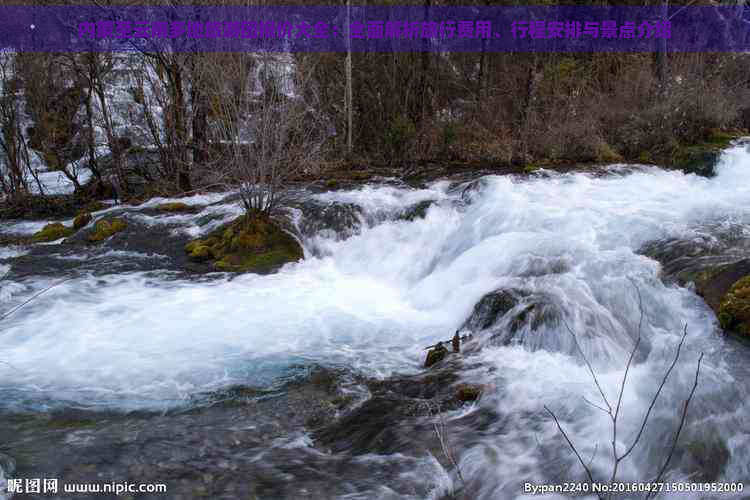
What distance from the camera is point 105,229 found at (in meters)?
10.1

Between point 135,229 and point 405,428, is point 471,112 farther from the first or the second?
point 405,428

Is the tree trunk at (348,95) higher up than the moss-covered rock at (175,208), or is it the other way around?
the tree trunk at (348,95)

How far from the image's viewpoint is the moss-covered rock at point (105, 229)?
9922 millimetres

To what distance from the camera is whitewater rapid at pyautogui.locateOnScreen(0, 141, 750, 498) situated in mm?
4375

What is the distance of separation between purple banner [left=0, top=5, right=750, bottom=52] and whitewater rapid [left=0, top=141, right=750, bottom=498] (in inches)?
161

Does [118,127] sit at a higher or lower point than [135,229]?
higher

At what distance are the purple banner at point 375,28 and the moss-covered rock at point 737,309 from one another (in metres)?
6.96

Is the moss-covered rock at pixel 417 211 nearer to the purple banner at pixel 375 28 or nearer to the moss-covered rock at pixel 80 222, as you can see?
the purple banner at pixel 375 28

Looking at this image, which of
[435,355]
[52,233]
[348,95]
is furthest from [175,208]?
[435,355]

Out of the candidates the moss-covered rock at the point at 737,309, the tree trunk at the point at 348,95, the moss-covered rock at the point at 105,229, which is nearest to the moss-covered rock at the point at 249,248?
the moss-covered rock at the point at 105,229

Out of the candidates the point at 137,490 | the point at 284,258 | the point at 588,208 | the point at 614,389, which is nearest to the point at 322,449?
the point at 137,490

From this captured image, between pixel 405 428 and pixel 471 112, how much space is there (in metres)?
13.8

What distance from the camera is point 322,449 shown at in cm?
436

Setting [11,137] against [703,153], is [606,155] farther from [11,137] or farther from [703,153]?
[11,137]
